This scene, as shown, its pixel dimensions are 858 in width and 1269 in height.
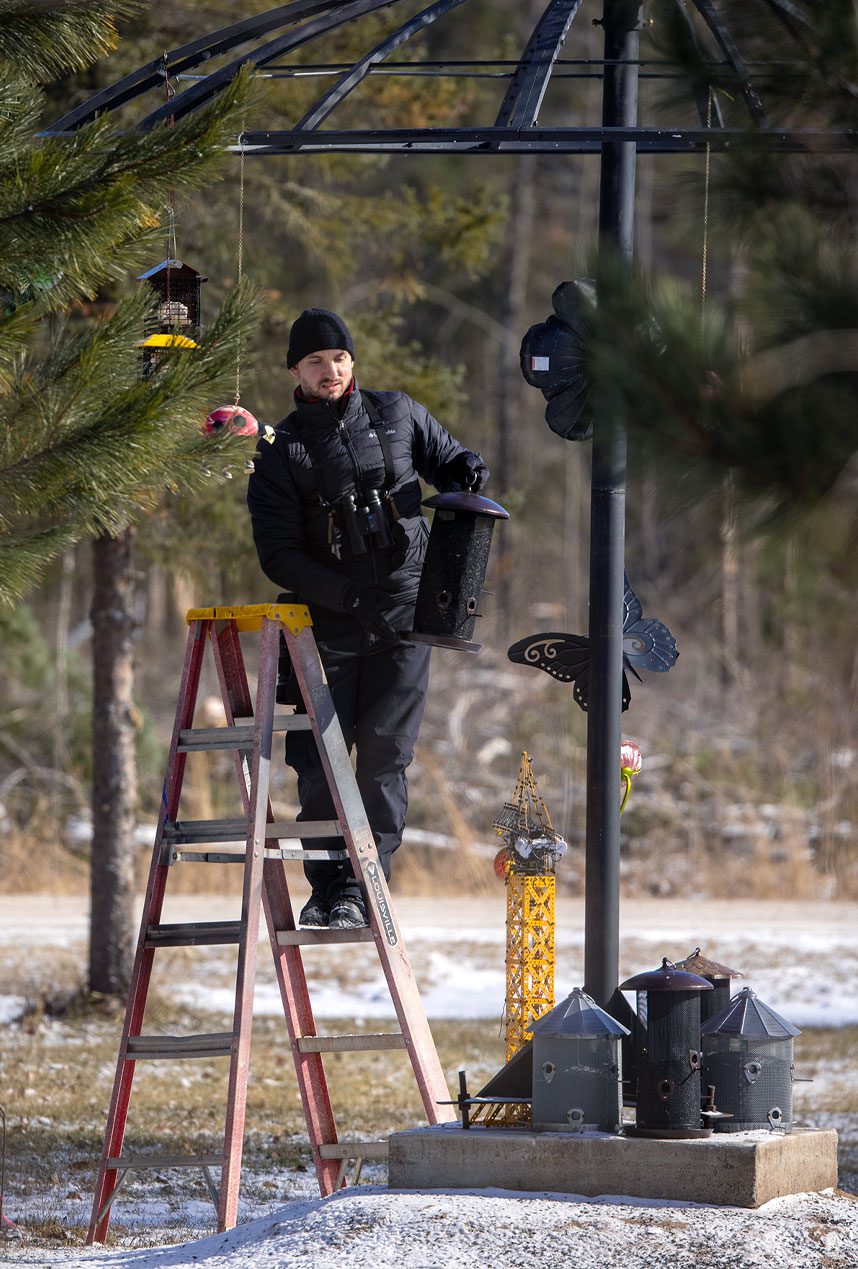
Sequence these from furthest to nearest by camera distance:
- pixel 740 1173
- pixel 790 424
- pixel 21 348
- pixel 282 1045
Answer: pixel 282 1045, pixel 21 348, pixel 740 1173, pixel 790 424

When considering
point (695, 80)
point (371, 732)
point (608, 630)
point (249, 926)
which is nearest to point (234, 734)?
point (371, 732)

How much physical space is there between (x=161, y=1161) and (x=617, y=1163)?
141 cm

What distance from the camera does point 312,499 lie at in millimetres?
5383

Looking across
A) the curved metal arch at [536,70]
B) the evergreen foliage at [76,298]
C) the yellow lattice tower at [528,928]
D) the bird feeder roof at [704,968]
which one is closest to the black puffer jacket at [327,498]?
the evergreen foliage at [76,298]

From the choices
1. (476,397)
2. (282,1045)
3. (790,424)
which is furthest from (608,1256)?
(476,397)

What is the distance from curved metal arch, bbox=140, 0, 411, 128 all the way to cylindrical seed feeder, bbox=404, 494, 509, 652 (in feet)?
4.65

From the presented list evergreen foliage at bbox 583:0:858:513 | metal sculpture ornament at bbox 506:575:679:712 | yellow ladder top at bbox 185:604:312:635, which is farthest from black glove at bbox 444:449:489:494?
evergreen foliage at bbox 583:0:858:513

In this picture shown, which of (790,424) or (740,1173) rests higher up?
(790,424)

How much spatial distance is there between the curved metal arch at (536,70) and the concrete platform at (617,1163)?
286 centimetres

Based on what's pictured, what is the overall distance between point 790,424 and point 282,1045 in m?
6.74

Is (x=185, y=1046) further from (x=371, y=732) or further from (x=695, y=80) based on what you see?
(x=695, y=80)

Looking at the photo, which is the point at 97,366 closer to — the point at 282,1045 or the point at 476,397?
the point at 282,1045

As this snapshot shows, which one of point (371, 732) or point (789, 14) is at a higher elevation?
point (789, 14)

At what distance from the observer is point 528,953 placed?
508 cm
